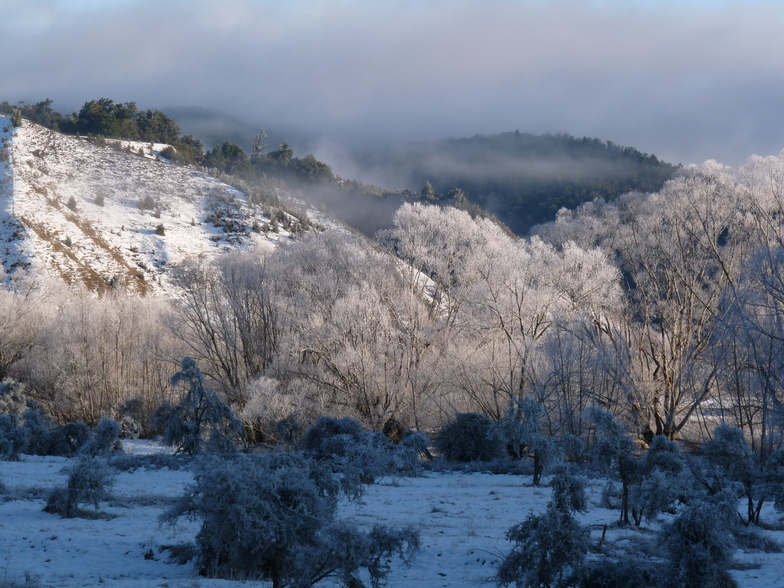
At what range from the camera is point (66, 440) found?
1908 cm

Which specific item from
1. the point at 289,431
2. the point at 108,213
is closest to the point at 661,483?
the point at 289,431

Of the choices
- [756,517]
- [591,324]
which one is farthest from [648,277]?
[756,517]

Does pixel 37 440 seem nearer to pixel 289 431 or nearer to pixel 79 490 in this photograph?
pixel 289 431

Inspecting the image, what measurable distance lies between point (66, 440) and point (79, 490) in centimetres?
1093

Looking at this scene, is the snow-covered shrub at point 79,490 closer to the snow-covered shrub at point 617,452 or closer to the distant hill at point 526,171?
the snow-covered shrub at point 617,452

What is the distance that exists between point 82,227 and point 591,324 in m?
42.0

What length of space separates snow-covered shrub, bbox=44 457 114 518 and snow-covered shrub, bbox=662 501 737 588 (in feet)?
26.4

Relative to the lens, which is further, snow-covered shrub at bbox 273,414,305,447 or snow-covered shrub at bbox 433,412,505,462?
snow-covered shrub at bbox 273,414,305,447

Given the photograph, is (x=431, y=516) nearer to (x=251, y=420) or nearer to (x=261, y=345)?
(x=251, y=420)

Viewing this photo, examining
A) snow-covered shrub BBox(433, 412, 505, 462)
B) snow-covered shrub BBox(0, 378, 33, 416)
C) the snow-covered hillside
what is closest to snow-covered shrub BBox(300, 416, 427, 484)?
snow-covered shrub BBox(433, 412, 505, 462)

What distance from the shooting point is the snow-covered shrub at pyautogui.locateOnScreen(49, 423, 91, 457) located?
1902 cm

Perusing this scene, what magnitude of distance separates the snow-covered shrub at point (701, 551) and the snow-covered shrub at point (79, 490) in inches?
317

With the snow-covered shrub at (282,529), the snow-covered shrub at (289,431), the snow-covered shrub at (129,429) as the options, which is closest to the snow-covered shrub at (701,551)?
the snow-covered shrub at (282,529)

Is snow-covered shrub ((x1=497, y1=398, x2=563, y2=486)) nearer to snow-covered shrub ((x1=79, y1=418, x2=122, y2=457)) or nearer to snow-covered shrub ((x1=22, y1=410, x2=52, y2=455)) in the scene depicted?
snow-covered shrub ((x1=79, y1=418, x2=122, y2=457))
